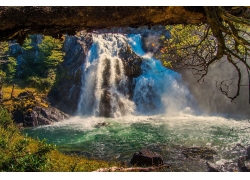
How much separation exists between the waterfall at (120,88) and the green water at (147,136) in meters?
2.02

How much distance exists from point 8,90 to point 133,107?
37.3 feet

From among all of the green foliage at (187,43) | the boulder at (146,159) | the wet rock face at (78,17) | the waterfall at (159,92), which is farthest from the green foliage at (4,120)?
the waterfall at (159,92)

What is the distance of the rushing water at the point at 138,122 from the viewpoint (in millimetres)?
12008

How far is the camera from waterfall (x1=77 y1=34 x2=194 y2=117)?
68.1ft

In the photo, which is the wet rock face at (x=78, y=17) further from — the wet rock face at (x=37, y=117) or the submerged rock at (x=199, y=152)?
the wet rock face at (x=37, y=117)

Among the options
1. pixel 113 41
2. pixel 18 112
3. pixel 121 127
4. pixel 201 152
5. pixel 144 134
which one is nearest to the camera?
pixel 201 152

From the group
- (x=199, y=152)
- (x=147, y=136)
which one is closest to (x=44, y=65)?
(x=147, y=136)

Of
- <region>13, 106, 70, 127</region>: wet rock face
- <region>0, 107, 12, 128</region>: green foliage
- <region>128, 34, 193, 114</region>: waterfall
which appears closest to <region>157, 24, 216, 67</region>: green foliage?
<region>0, 107, 12, 128</region>: green foliage

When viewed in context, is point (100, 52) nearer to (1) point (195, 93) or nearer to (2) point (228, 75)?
(1) point (195, 93)

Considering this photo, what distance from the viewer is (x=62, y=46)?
26281 mm

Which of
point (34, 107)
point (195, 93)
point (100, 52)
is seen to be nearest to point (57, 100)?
point (34, 107)

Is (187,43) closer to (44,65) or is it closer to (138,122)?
(138,122)

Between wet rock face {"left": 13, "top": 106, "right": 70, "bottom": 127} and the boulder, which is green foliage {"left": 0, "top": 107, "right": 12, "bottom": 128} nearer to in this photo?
A: the boulder

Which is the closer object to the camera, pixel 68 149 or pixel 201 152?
pixel 201 152
